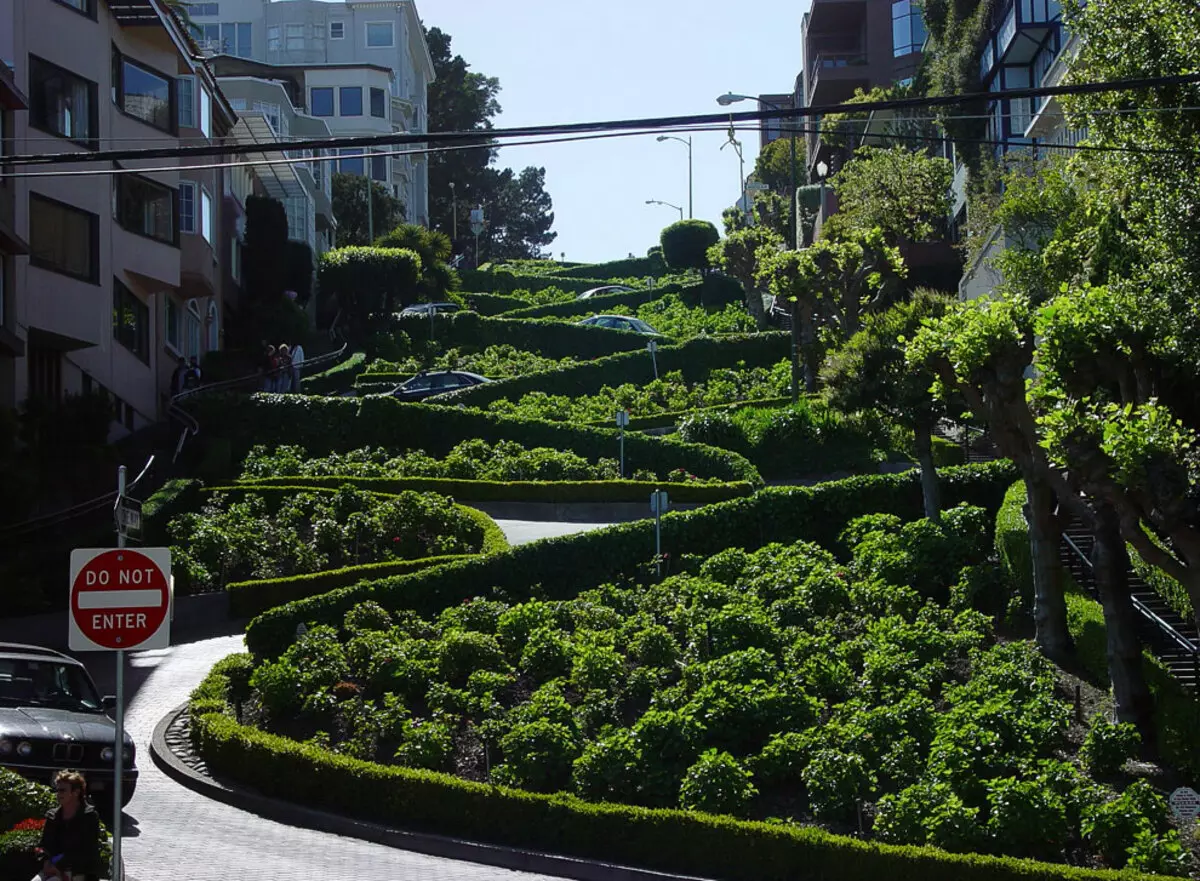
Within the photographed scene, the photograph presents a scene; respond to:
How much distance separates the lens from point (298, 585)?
27375 millimetres

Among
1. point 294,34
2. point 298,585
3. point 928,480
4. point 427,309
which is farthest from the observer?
point 294,34

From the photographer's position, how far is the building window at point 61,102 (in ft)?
114

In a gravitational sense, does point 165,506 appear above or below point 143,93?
below

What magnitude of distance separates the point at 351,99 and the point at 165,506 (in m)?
71.6

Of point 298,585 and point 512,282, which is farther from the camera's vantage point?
point 512,282

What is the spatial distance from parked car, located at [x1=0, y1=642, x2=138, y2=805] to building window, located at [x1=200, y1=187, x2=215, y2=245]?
30.2 metres

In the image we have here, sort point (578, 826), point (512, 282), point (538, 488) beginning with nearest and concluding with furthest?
1. point (578, 826)
2. point (538, 488)
3. point (512, 282)

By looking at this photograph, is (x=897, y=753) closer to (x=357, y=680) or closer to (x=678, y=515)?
(x=357, y=680)

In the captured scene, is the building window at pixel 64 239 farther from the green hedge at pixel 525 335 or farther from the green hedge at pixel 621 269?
the green hedge at pixel 621 269

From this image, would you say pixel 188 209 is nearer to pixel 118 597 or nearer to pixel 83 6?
pixel 83 6

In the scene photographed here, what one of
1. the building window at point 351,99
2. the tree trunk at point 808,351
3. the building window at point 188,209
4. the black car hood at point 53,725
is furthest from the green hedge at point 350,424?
the building window at point 351,99

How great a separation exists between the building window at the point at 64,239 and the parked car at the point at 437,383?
1247cm

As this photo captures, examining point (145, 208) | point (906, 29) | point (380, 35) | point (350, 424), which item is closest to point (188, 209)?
point (145, 208)

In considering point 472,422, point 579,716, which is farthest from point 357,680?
point 472,422
